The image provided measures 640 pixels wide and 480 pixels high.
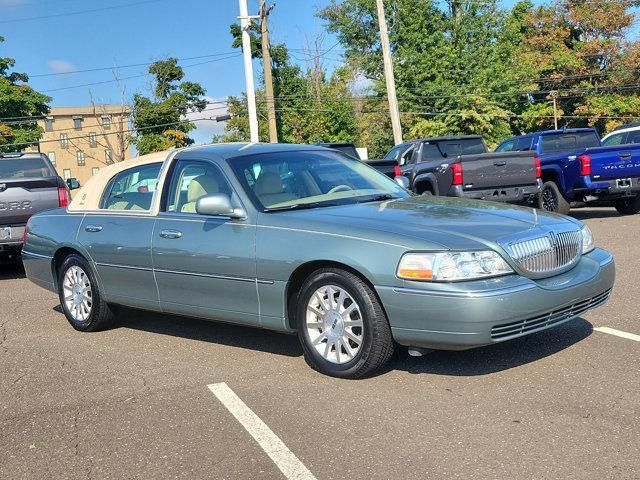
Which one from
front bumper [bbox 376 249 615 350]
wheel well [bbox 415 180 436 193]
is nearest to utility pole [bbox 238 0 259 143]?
wheel well [bbox 415 180 436 193]

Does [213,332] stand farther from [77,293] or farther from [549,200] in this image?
[549,200]

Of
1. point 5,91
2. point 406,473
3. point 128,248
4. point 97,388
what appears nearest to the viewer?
point 406,473

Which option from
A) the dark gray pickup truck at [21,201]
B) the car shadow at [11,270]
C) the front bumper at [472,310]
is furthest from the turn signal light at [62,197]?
the front bumper at [472,310]

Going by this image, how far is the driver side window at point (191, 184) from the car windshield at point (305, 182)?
0.62ft

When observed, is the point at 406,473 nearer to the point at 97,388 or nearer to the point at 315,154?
the point at 97,388

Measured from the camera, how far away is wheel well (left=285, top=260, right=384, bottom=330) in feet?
15.4

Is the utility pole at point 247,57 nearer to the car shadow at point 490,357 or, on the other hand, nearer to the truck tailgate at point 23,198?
the truck tailgate at point 23,198

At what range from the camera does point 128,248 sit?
19.4 feet

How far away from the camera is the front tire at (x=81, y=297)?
645 cm

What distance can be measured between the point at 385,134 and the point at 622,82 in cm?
1604

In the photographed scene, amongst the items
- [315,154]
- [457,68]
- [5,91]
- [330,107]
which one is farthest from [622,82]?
[315,154]

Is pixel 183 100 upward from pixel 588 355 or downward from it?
upward

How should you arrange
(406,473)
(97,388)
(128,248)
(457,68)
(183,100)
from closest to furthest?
1. (406,473)
2. (97,388)
3. (128,248)
4. (457,68)
5. (183,100)

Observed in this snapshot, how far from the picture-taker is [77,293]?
6.65m
